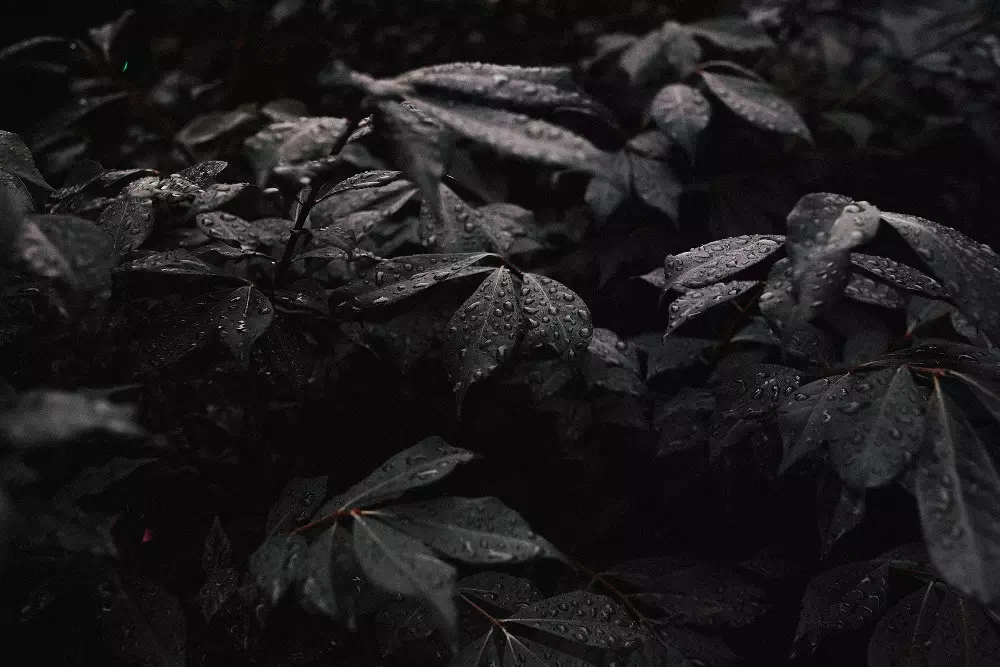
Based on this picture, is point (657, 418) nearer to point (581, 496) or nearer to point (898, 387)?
point (581, 496)

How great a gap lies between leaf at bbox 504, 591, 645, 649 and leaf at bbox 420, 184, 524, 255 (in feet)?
1.46

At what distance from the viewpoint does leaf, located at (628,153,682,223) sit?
1227mm

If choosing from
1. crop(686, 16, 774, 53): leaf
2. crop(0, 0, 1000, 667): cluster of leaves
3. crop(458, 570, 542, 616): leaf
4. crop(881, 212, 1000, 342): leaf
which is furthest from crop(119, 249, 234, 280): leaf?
crop(686, 16, 774, 53): leaf

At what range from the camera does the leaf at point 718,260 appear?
80 cm

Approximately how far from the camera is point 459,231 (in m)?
0.97

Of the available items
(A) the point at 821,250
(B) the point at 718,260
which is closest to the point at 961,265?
(A) the point at 821,250

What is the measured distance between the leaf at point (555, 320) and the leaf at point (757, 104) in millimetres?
576

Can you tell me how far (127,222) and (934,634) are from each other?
986 mm

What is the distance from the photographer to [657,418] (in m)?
1.02

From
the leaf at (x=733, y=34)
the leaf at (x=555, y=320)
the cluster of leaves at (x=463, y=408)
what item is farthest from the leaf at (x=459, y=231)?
the leaf at (x=733, y=34)

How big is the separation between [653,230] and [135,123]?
46.1 inches

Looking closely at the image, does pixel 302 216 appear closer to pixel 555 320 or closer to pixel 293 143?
pixel 293 143

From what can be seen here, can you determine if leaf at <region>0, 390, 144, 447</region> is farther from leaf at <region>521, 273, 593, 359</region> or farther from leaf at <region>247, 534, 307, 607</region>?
leaf at <region>521, 273, 593, 359</region>

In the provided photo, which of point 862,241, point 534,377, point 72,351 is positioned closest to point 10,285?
point 72,351
